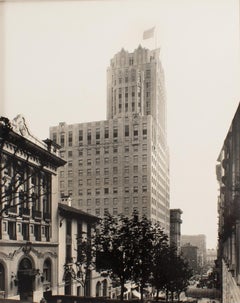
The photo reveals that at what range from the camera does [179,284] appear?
44.8 metres

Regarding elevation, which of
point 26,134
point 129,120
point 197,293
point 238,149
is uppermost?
point 129,120

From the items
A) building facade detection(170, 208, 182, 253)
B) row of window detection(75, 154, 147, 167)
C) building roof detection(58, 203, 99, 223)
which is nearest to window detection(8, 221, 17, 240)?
building roof detection(58, 203, 99, 223)

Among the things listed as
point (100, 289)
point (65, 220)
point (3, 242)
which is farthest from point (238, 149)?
Answer: point (100, 289)

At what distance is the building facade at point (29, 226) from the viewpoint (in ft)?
101

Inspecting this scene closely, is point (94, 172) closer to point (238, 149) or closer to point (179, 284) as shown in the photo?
point (179, 284)

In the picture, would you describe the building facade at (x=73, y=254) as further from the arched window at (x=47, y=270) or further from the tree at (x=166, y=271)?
the tree at (x=166, y=271)

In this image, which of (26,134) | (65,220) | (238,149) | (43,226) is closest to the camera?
(238,149)

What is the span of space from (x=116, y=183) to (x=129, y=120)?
10.2 m

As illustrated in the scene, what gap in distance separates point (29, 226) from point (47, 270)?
5635mm

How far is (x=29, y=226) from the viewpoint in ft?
116

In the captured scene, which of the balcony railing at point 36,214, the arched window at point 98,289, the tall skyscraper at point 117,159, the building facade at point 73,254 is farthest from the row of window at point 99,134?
the balcony railing at point 36,214

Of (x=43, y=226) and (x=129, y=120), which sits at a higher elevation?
(x=129, y=120)

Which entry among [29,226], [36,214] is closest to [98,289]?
[36,214]

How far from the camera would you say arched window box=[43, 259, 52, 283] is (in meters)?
37.9
